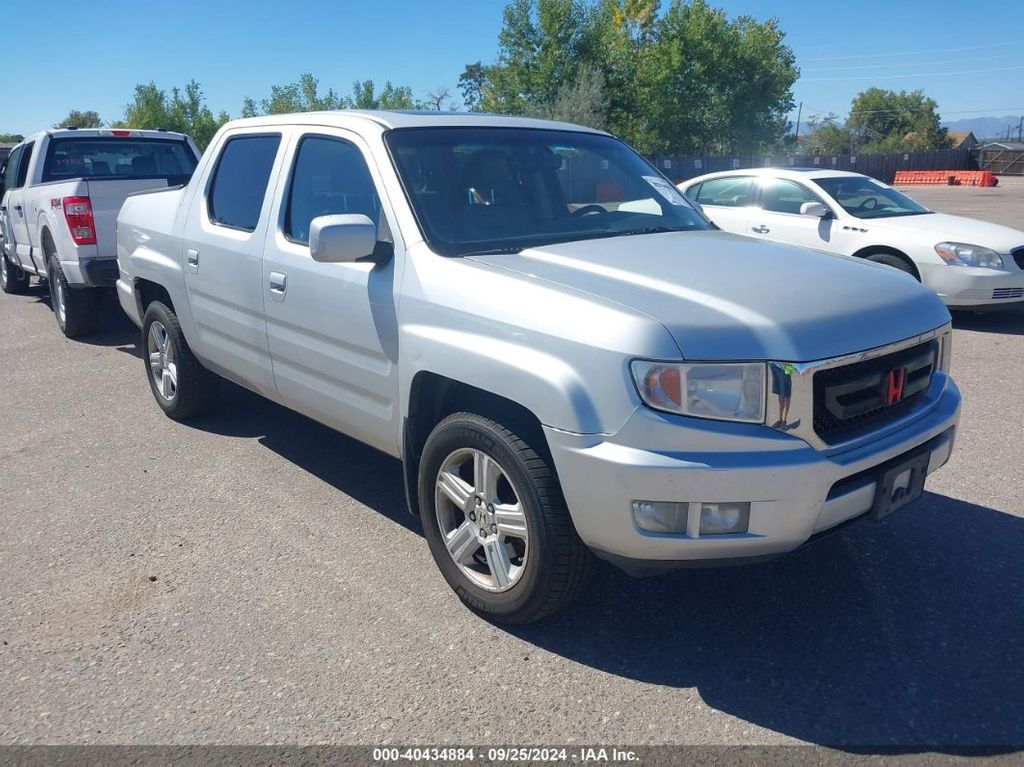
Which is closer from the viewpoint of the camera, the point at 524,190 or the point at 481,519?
the point at 481,519

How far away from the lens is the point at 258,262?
14.1 ft

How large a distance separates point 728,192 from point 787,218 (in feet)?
3.04

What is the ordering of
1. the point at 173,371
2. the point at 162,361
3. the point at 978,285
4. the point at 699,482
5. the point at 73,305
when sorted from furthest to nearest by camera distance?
the point at 73,305, the point at 978,285, the point at 162,361, the point at 173,371, the point at 699,482

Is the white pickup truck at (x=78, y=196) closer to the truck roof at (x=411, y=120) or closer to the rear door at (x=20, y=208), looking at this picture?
the rear door at (x=20, y=208)

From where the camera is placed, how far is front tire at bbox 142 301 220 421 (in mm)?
5492

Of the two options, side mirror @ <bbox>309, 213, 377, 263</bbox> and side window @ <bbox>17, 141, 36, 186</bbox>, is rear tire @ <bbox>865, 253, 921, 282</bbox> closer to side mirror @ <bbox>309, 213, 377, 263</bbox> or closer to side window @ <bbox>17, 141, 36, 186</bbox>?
side mirror @ <bbox>309, 213, 377, 263</bbox>

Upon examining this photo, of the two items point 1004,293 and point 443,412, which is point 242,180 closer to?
point 443,412

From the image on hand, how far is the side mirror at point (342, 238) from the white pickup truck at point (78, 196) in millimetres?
5386

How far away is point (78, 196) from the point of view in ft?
25.6

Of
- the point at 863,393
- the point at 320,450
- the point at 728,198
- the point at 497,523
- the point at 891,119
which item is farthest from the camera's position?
the point at 891,119

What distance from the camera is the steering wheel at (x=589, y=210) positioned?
13.6 ft

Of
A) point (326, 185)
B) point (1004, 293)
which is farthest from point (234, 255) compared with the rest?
point (1004, 293)

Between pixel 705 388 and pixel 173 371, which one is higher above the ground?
pixel 705 388

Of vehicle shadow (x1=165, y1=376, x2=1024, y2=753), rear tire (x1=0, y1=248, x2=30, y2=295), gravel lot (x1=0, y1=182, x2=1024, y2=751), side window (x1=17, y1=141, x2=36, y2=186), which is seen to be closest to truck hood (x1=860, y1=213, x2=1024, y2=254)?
gravel lot (x1=0, y1=182, x2=1024, y2=751)
